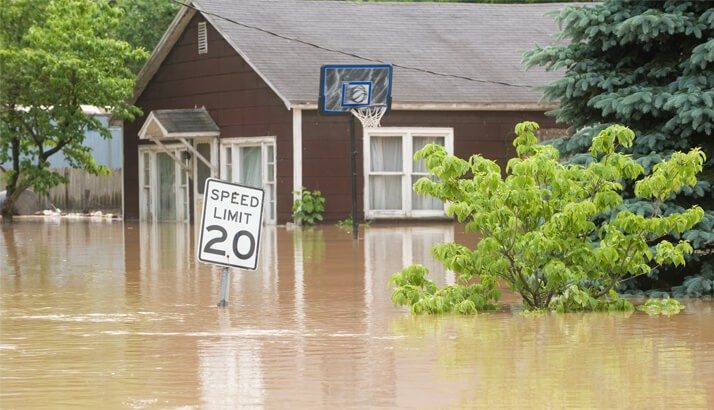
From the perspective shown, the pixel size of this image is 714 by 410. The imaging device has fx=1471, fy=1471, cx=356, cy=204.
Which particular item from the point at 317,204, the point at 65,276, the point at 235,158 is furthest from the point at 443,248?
the point at 235,158

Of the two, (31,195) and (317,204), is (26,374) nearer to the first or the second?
(317,204)

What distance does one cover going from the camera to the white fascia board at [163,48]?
132 feet

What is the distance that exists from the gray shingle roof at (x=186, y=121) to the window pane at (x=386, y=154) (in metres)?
4.61

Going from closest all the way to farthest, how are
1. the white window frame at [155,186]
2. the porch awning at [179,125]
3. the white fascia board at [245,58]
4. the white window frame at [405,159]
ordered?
the white fascia board at [245,58], the white window frame at [405,159], the porch awning at [179,125], the white window frame at [155,186]

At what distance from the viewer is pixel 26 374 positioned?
1047 centimetres

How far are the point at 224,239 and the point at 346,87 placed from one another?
55.1 ft

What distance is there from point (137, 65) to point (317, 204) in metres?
22.3

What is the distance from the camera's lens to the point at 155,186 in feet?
142

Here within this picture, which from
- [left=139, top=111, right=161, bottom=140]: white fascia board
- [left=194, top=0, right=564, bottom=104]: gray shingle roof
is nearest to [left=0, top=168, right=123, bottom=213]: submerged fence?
[left=139, top=111, right=161, bottom=140]: white fascia board

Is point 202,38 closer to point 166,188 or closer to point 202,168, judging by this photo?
point 202,168

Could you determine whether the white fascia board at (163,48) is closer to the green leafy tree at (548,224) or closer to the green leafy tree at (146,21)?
the green leafy tree at (146,21)

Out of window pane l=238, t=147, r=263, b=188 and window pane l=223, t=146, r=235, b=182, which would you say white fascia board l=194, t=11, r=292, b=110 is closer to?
window pane l=238, t=147, r=263, b=188

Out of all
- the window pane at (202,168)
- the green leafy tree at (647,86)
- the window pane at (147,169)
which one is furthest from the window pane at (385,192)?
the green leafy tree at (647,86)

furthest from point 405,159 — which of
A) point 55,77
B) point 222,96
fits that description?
point 55,77
